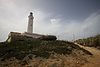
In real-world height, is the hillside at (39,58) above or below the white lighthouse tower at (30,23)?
below

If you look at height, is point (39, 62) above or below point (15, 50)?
below

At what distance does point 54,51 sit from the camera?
19703mm

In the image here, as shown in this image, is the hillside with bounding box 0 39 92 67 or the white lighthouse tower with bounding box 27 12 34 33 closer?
the hillside with bounding box 0 39 92 67

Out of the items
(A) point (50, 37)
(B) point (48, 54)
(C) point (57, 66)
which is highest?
(A) point (50, 37)

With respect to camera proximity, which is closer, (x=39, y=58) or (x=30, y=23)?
(x=39, y=58)

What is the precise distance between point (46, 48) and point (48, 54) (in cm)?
245

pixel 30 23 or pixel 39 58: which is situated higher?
pixel 30 23

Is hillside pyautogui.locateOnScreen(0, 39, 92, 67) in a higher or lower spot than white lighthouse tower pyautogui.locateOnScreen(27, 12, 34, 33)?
lower

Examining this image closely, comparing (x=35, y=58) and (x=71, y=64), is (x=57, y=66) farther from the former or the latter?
(x=35, y=58)

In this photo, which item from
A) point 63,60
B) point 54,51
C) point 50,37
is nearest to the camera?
point 63,60

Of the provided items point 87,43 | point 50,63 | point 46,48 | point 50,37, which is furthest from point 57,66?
point 87,43

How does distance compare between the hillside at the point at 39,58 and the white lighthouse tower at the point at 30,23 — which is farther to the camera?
the white lighthouse tower at the point at 30,23

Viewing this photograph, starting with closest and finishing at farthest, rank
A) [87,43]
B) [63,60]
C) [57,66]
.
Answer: [57,66]
[63,60]
[87,43]

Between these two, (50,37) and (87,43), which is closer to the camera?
(50,37)
